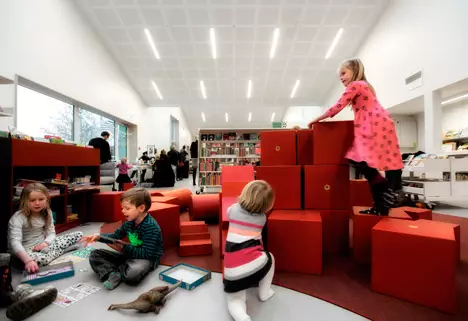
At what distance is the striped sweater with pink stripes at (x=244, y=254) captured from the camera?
144cm

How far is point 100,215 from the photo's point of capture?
12.2ft

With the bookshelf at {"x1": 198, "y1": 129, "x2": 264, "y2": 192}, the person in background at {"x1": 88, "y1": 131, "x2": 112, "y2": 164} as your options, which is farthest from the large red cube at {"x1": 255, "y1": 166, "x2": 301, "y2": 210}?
the person in background at {"x1": 88, "y1": 131, "x2": 112, "y2": 164}

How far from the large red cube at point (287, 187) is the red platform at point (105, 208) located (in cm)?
244

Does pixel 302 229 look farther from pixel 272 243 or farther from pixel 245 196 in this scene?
pixel 245 196

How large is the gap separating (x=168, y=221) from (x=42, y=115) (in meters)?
4.65

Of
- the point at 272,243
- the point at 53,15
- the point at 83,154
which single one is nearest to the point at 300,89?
the point at 53,15

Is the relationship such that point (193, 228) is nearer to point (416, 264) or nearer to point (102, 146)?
point (416, 264)

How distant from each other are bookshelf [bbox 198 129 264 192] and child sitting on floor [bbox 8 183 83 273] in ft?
13.1

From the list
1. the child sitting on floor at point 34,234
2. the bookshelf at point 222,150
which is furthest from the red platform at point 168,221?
the bookshelf at point 222,150

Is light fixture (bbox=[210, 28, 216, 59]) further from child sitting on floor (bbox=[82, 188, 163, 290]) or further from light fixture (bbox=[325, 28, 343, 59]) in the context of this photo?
child sitting on floor (bbox=[82, 188, 163, 290])

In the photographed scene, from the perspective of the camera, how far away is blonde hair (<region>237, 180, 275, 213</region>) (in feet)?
5.23

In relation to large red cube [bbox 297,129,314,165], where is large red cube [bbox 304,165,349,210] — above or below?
below

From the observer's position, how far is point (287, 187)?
2297 mm

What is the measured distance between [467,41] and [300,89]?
652 cm
